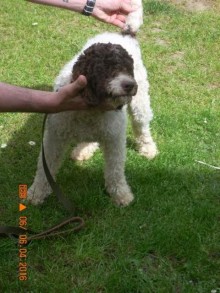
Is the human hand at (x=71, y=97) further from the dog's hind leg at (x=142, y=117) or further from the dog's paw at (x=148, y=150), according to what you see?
the dog's paw at (x=148, y=150)

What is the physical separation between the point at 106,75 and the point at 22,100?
18.3 inches

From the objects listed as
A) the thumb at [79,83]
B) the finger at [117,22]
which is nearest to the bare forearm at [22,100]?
the thumb at [79,83]

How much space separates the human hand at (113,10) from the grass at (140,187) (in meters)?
1.03

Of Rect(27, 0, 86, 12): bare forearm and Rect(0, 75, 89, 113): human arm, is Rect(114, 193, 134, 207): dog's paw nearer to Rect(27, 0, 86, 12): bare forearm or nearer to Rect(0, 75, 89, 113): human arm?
Rect(0, 75, 89, 113): human arm

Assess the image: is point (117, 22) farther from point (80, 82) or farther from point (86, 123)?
point (80, 82)

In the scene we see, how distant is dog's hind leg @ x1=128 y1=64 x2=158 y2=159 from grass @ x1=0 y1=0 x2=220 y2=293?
3.8 inches

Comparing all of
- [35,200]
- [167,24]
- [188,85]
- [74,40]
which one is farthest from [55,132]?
[167,24]

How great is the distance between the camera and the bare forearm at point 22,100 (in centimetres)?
230

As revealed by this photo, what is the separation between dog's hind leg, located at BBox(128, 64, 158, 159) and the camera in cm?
348

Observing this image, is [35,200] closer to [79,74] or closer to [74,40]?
[79,74]

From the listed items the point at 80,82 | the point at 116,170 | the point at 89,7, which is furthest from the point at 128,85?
the point at 89,7

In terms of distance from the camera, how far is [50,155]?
123 inches

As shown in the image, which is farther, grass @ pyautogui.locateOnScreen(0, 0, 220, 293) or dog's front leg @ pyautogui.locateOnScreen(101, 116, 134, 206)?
dog's front leg @ pyautogui.locateOnScreen(101, 116, 134, 206)
